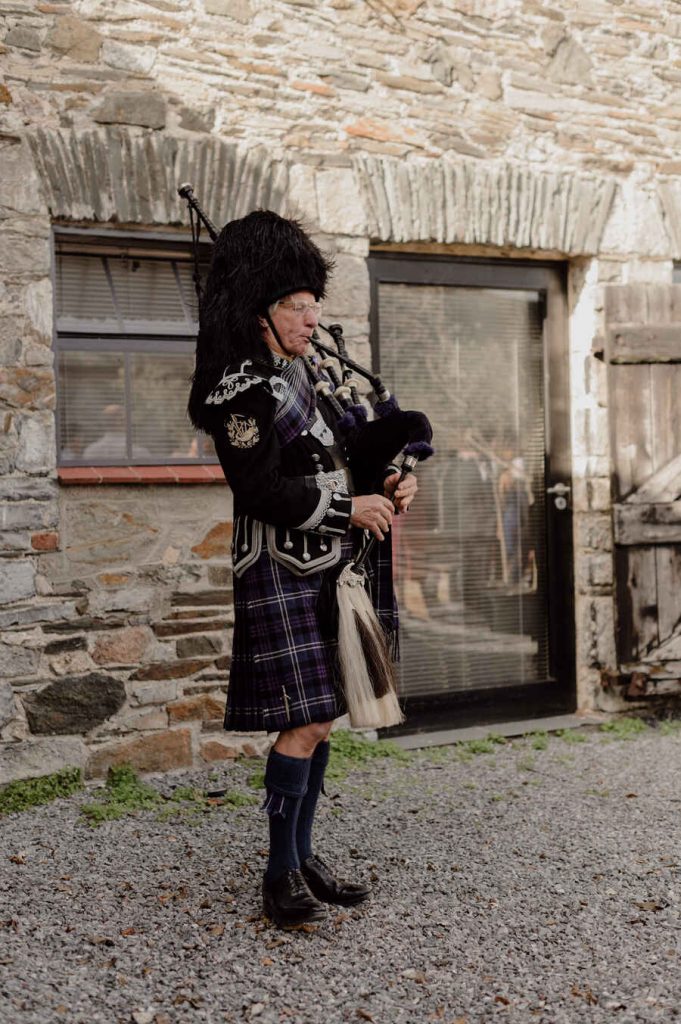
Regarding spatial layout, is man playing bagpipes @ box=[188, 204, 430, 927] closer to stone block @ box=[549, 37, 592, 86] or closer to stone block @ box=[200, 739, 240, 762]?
stone block @ box=[200, 739, 240, 762]

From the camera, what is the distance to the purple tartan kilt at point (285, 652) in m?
3.00

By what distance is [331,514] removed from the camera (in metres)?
2.99

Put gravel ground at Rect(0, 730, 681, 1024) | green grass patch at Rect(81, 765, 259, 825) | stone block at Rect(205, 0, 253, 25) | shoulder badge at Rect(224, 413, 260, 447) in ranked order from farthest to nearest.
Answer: stone block at Rect(205, 0, 253, 25) < green grass patch at Rect(81, 765, 259, 825) < shoulder badge at Rect(224, 413, 260, 447) < gravel ground at Rect(0, 730, 681, 1024)

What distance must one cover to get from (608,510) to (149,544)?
250cm

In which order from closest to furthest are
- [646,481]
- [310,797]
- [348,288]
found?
[310,797], [348,288], [646,481]

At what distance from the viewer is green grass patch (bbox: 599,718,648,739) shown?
5.48 m

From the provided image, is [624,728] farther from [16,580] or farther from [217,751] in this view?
[16,580]

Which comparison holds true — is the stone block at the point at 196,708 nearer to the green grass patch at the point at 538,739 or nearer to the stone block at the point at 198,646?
the stone block at the point at 198,646

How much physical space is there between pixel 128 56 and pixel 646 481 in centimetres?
331

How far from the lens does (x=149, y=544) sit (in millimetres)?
4688

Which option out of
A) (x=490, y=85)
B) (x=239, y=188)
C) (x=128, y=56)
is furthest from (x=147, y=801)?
(x=490, y=85)

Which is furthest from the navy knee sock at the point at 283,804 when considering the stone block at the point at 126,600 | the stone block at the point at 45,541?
the stone block at the point at 45,541

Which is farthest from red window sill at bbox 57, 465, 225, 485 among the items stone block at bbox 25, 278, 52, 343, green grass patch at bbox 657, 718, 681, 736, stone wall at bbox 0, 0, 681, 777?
green grass patch at bbox 657, 718, 681, 736

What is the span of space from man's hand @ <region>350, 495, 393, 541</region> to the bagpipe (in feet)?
0.37
